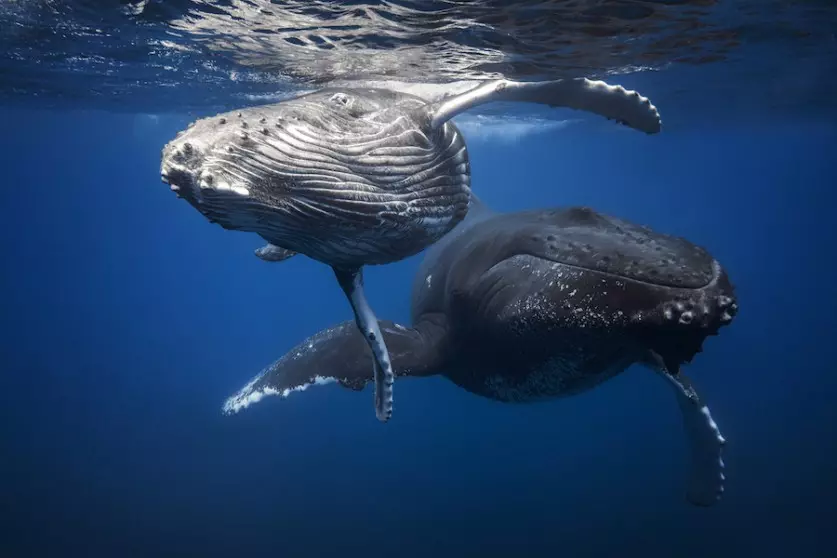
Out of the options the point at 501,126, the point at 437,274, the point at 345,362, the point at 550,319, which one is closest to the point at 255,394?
the point at 345,362

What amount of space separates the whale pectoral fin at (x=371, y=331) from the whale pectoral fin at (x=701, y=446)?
145 inches

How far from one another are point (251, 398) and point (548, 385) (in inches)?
156

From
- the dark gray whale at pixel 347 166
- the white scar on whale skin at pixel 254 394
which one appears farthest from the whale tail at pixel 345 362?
the dark gray whale at pixel 347 166

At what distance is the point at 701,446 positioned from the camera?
7223 mm

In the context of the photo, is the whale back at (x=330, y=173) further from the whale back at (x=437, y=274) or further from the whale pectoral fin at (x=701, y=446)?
the whale pectoral fin at (x=701, y=446)

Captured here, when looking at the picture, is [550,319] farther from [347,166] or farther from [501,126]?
[501,126]

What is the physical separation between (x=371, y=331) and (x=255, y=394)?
270 centimetres

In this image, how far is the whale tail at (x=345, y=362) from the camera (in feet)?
22.2

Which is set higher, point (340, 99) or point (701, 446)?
point (340, 99)

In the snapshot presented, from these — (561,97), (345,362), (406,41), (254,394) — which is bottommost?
(254,394)

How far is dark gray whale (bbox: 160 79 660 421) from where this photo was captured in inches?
114

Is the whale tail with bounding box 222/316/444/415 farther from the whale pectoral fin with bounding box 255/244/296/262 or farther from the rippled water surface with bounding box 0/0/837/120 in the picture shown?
the rippled water surface with bounding box 0/0/837/120

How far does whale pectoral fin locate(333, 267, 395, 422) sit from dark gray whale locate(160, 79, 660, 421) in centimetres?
4

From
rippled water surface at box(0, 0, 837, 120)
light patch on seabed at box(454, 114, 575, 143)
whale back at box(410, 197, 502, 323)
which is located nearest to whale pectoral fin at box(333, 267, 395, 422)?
whale back at box(410, 197, 502, 323)
